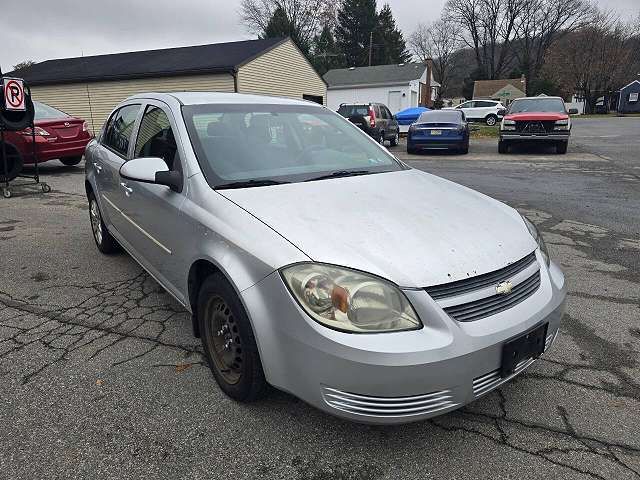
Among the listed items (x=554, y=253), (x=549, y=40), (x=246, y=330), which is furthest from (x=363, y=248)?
(x=549, y=40)

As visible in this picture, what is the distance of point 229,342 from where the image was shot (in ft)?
8.11

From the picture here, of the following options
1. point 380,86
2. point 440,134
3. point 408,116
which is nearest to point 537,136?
point 440,134

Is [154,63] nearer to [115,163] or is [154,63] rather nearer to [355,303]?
[115,163]

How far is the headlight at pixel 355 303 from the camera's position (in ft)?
6.31

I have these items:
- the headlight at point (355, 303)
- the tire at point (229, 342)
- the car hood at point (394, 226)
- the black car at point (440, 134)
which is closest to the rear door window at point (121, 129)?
the car hood at point (394, 226)

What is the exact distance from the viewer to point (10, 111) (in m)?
8.23

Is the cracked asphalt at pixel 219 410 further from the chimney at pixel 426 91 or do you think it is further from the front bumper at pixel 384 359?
the chimney at pixel 426 91

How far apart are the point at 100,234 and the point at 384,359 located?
4031 mm

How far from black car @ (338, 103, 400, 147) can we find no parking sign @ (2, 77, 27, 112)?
10.6 meters

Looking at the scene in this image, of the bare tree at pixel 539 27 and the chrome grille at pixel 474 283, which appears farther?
the bare tree at pixel 539 27

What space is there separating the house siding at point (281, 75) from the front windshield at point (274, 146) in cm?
1747

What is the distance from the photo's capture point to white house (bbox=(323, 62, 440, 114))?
41562mm

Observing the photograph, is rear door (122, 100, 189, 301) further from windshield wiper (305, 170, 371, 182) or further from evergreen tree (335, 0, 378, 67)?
evergreen tree (335, 0, 378, 67)

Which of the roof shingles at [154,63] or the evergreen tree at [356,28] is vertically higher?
the evergreen tree at [356,28]
